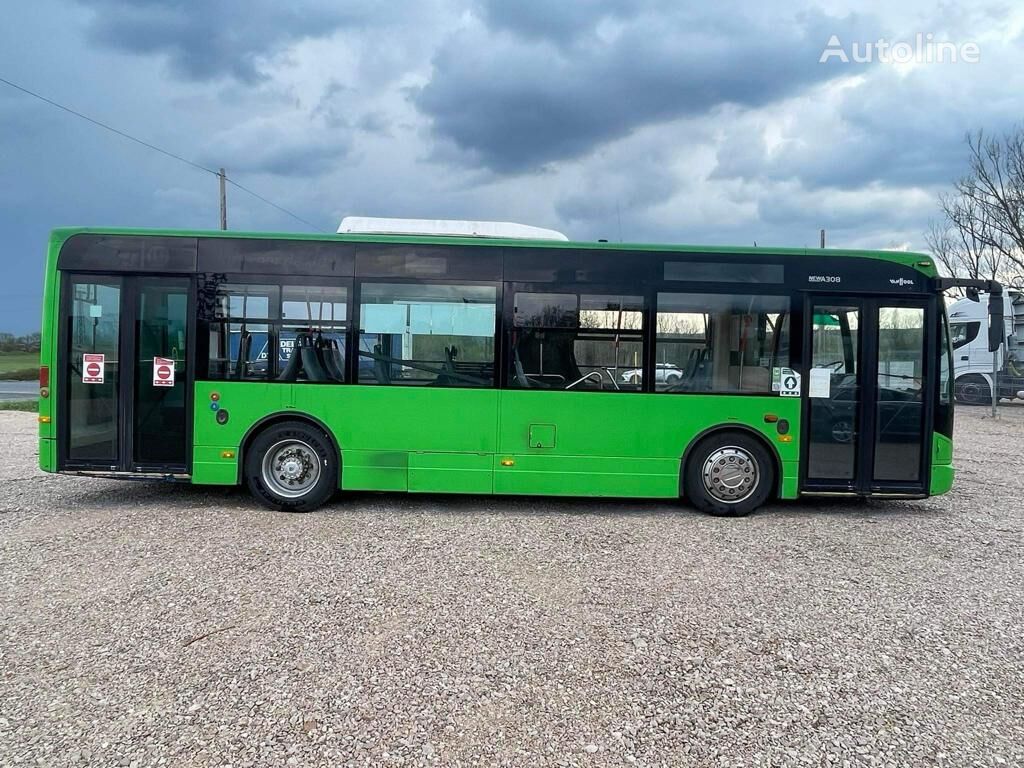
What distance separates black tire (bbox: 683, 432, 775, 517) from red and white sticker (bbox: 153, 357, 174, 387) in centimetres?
550

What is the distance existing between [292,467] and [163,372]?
5.52ft

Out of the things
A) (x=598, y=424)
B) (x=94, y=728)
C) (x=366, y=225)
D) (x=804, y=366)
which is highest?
(x=366, y=225)

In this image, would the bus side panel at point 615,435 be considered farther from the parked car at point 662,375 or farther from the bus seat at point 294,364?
the bus seat at point 294,364

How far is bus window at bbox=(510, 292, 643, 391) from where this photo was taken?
7.00 m

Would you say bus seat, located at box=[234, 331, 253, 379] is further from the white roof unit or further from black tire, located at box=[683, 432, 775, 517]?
black tire, located at box=[683, 432, 775, 517]

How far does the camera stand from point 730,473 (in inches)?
277

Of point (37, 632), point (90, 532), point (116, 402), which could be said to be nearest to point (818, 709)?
point (37, 632)

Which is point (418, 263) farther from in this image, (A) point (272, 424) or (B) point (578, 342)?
(A) point (272, 424)

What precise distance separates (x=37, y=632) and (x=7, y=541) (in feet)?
8.14

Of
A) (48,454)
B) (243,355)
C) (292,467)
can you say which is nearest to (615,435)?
(292,467)

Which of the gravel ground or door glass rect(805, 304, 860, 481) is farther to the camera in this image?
door glass rect(805, 304, 860, 481)

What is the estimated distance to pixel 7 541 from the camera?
5.76m

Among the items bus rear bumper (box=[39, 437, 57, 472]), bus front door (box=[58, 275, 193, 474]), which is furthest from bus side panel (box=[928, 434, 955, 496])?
bus rear bumper (box=[39, 437, 57, 472])

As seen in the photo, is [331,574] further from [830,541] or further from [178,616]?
[830,541]
